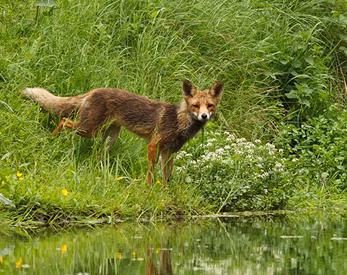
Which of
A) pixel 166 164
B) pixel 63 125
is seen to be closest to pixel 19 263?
pixel 166 164

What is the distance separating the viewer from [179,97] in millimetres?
15141

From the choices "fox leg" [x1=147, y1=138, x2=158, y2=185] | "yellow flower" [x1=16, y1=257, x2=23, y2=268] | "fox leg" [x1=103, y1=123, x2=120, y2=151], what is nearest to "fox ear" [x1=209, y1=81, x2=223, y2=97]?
"fox leg" [x1=147, y1=138, x2=158, y2=185]

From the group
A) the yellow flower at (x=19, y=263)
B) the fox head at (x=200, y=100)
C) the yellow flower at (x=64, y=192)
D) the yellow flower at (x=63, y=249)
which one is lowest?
the yellow flower at (x=19, y=263)

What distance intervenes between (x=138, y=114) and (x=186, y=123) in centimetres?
68

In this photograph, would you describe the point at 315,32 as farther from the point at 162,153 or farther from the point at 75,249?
the point at 75,249

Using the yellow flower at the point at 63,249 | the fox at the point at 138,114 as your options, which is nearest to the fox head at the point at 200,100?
the fox at the point at 138,114

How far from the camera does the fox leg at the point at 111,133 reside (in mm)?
Result: 13320

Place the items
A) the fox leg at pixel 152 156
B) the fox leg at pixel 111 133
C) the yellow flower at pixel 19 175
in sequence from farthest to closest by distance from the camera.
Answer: the fox leg at pixel 111 133 < the fox leg at pixel 152 156 < the yellow flower at pixel 19 175

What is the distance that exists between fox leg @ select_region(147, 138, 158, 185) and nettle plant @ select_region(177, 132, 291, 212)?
350 mm

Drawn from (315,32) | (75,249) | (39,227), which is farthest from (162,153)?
(315,32)

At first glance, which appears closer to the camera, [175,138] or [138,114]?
[175,138]

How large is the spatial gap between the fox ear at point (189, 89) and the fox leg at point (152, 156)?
0.71m

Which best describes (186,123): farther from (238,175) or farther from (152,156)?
(238,175)

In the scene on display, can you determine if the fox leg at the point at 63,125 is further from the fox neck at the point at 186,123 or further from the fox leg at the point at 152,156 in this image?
the fox neck at the point at 186,123
